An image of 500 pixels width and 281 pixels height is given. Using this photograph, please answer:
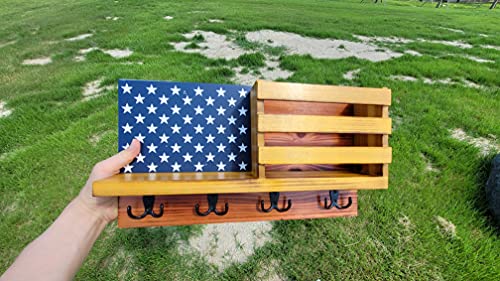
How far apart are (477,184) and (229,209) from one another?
2515mm

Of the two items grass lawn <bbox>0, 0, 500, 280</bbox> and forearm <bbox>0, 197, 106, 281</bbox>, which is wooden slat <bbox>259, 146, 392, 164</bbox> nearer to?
forearm <bbox>0, 197, 106, 281</bbox>

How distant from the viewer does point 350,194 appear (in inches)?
61.1

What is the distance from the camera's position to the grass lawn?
1.99m

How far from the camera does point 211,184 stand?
109 cm

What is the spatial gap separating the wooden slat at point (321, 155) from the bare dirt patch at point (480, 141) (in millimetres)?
2409

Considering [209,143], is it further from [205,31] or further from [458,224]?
[205,31]

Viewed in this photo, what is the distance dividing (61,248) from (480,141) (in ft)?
13.0

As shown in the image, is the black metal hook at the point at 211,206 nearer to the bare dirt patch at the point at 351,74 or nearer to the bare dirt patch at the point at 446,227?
the bare dirt patch at the point at 446,227

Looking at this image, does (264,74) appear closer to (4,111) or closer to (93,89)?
(93,89)

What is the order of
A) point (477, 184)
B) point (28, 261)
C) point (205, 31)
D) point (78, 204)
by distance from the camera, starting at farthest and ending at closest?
point (205, 31), point (477, 184), point (78, 204), point (28, 261)

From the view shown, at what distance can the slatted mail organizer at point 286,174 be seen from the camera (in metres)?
1.14

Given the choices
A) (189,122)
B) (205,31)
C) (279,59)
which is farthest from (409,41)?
(189,122)

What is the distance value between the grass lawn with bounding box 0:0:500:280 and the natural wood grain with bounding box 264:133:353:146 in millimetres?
1043

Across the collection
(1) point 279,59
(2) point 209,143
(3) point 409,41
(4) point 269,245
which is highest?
(3) point 409,41
